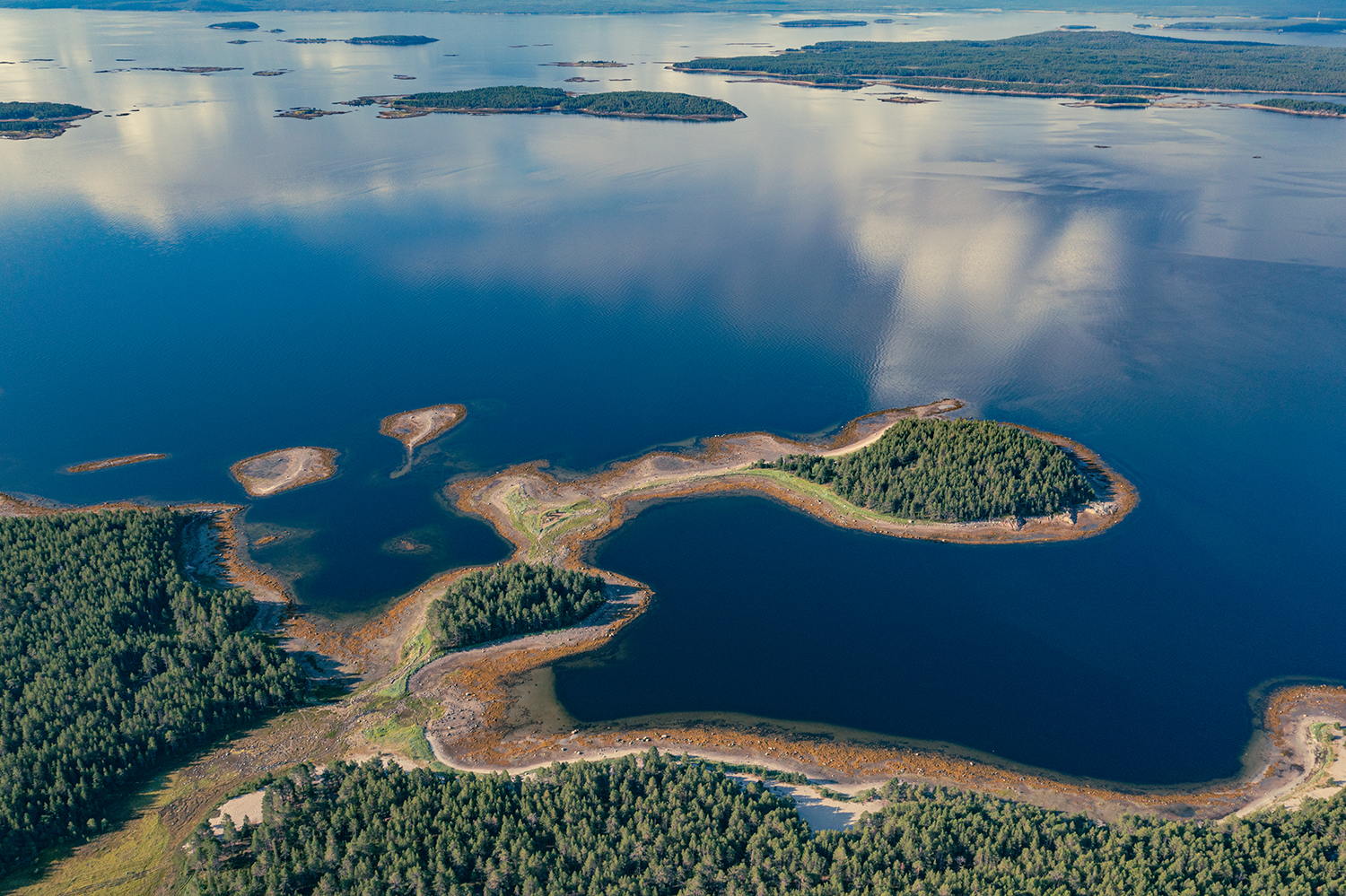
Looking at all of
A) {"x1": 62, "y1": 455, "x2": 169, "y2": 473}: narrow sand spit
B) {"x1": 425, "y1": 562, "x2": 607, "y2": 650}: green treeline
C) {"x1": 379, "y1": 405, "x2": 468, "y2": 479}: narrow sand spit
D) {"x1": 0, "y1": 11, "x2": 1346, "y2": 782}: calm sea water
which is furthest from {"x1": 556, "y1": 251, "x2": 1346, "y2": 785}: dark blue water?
{"x1": 62, "y1": 455, "x2": 169, "y2": 473}: narrow sand spit

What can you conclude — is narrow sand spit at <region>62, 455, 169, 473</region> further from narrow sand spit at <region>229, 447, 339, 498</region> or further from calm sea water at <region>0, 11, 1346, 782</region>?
narrow sand spit at <region>229, 447, 339, 498</region>

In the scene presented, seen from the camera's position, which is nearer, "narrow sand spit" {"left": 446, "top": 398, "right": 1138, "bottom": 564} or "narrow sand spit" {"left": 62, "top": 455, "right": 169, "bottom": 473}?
"narrow sand spit" {"left": 446, "top": 398, "right": 1138, "bottom": 564}

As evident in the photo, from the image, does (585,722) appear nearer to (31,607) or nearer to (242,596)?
(242,596)

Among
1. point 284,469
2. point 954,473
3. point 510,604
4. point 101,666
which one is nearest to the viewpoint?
point 101,666

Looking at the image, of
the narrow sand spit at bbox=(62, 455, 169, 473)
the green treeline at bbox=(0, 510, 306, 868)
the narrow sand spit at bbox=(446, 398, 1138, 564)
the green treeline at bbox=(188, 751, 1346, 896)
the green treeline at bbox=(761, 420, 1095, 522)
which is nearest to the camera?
the green treeline at bbox=(188, 751, 1346, 896)

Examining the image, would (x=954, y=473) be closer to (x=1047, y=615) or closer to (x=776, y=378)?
(x=1047, y=615)

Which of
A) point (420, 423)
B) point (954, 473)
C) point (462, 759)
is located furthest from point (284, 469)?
point (954, 473)
